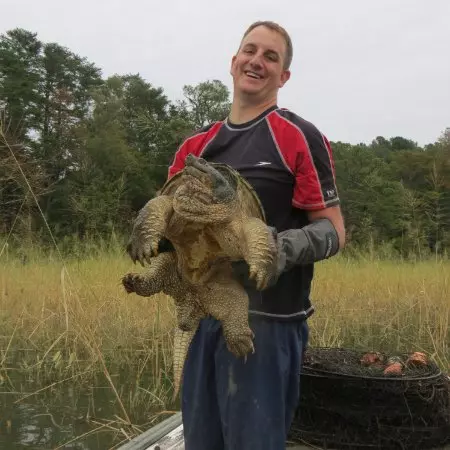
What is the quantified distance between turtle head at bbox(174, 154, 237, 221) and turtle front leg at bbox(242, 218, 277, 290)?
0.07 metres

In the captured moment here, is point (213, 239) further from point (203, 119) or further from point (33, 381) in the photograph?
point (203, 119)

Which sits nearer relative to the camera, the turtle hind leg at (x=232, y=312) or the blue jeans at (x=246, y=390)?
the turtle hind leg at (x=232, y=312)

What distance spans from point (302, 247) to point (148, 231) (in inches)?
14.5

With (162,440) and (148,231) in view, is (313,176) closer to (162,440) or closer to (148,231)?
(148,231)

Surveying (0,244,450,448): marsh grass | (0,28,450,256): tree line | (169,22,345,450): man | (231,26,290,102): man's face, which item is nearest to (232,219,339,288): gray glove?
(169,22,345,450): man

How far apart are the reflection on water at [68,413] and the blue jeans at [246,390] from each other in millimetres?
1190

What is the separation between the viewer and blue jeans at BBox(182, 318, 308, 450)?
4.92 feet

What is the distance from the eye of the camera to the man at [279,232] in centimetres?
150

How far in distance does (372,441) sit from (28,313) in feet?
9.65

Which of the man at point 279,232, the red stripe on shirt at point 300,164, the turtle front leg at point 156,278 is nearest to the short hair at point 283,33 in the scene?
the man at point 279,232

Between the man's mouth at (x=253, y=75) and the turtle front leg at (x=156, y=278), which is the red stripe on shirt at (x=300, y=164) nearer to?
the man's mouth at (x=253, y=75)

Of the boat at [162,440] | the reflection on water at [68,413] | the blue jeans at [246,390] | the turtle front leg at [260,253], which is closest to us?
the turtle front leg at [260,253]

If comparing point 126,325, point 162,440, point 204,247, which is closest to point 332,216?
point 204,247

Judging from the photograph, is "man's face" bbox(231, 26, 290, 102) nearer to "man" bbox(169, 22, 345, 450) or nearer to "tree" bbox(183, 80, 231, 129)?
"man" bbox(169, 22, 345, 450)
